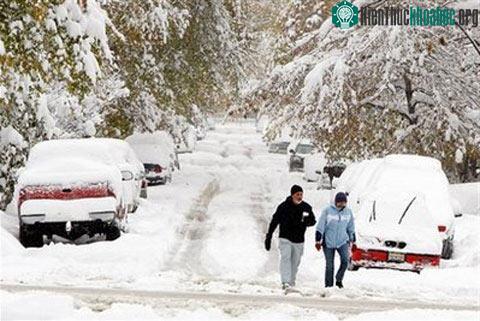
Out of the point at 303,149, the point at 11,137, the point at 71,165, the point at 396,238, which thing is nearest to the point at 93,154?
the point at 71,165

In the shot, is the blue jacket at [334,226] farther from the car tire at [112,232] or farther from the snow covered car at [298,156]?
the snow covered car at [298,156]

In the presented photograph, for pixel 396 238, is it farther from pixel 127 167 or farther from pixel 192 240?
pixel 127 167

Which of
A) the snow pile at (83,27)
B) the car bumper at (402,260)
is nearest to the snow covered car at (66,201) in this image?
the car bumper at (402,260)

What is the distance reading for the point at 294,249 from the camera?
39.9 ft

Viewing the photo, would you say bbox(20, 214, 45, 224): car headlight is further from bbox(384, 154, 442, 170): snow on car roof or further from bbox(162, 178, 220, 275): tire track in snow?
bbox(384, 154, 442, 170): snow on car roof

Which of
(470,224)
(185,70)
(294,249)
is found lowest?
(470,224)

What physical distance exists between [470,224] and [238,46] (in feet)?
45.6

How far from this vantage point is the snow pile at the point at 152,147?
3253 centimetres

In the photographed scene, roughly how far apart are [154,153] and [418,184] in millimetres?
18079

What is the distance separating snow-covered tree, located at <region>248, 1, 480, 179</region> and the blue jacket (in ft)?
37.5

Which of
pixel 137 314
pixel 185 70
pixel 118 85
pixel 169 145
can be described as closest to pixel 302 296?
pixel 137 314

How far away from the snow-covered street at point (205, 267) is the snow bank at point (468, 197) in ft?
5.84

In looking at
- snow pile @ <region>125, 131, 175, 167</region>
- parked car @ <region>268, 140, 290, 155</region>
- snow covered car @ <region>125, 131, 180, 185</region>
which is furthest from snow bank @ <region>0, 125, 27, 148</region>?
parked car @ <region>268, 140, 290, 155</region>

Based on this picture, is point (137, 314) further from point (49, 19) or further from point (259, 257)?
point (259, 257)
